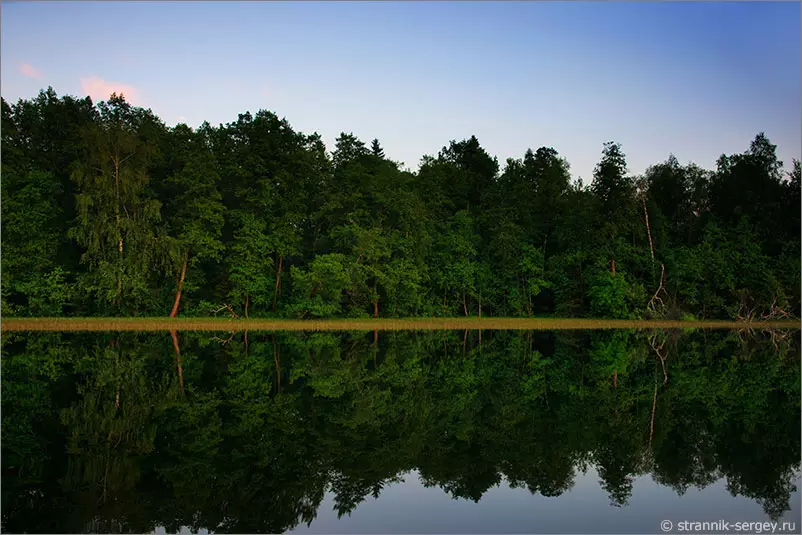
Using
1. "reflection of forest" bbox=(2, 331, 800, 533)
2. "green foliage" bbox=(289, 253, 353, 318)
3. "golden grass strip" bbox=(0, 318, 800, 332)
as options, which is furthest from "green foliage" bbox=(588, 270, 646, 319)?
"reflection of forest" bbox=(2, 331, 800, 533)

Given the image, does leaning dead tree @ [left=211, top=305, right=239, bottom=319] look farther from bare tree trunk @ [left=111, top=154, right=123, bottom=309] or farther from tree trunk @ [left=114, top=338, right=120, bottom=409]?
tree trunk @ [left=114, top=338, right=120, bottom=409]

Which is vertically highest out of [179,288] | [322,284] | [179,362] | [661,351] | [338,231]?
[338,231]

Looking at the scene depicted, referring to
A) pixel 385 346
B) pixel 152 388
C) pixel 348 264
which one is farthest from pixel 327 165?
pixel 152 388

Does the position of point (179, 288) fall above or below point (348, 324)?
above

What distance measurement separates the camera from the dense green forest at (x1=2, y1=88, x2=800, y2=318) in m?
39.0

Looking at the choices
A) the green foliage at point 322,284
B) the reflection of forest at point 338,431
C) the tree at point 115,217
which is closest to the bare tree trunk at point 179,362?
the reflection of forest at point 338,431

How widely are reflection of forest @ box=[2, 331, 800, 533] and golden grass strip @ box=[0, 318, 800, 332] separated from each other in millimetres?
11965

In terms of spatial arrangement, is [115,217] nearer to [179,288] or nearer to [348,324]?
[179,288]

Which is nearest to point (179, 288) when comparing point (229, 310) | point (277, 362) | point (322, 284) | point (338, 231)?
point (229, 310)

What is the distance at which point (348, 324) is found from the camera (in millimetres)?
38969

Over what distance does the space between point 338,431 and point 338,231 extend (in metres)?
32.3

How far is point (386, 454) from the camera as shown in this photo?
10234 millimetres

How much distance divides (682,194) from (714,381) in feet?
156

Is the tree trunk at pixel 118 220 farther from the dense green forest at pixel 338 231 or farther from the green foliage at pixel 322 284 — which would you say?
the green foliage at pixel 322 284
